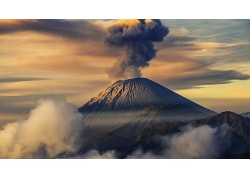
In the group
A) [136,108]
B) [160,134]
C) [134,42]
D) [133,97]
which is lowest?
[160,134]

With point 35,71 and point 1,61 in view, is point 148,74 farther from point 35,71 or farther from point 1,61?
point 1,61

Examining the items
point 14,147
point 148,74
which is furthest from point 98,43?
point 14,147

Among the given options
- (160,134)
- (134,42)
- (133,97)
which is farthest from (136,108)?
(134,42)

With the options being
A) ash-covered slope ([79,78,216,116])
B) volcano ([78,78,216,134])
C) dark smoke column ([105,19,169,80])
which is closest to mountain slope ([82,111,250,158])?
volcano ([78,78,216,134])

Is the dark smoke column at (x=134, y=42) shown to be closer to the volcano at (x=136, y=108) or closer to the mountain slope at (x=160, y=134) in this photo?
the volcano at (x=136, y=108)

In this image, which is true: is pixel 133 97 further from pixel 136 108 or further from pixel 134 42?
pixel 134 42

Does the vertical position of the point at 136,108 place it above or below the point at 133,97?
below
